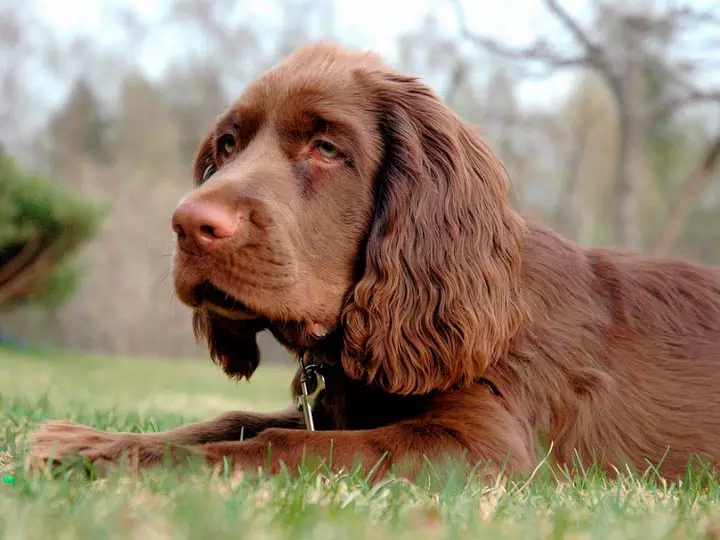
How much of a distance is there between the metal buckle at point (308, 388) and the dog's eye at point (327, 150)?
2.47ft

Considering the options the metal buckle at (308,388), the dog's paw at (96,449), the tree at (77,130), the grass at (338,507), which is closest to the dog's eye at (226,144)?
the metal buckle at (308,388)

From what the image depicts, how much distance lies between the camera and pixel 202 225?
2.84m

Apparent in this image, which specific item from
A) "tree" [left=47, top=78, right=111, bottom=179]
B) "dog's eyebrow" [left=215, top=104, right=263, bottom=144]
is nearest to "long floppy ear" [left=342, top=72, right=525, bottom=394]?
"dog's eyebrow" [left=215, top=104, right=263, bottom=144]

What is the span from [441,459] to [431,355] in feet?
1.38

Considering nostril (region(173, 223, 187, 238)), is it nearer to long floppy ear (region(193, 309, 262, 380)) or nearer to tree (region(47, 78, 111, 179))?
long floppy ear (region(193, 309, 262, 380))

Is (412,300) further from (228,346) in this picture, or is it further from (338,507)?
(338,507)

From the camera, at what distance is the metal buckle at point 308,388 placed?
3.31 m

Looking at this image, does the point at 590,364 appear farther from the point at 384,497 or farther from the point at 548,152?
the point at 548,152

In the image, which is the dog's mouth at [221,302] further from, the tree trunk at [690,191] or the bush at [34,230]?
the bush at [34,230]

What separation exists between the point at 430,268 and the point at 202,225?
33.6 inches

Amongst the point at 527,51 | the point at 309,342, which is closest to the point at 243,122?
the point at 309,342

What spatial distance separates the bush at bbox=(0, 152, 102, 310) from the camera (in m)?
17.3

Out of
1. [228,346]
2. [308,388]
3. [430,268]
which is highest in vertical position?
[430,268]

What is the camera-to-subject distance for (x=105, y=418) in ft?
14.2
